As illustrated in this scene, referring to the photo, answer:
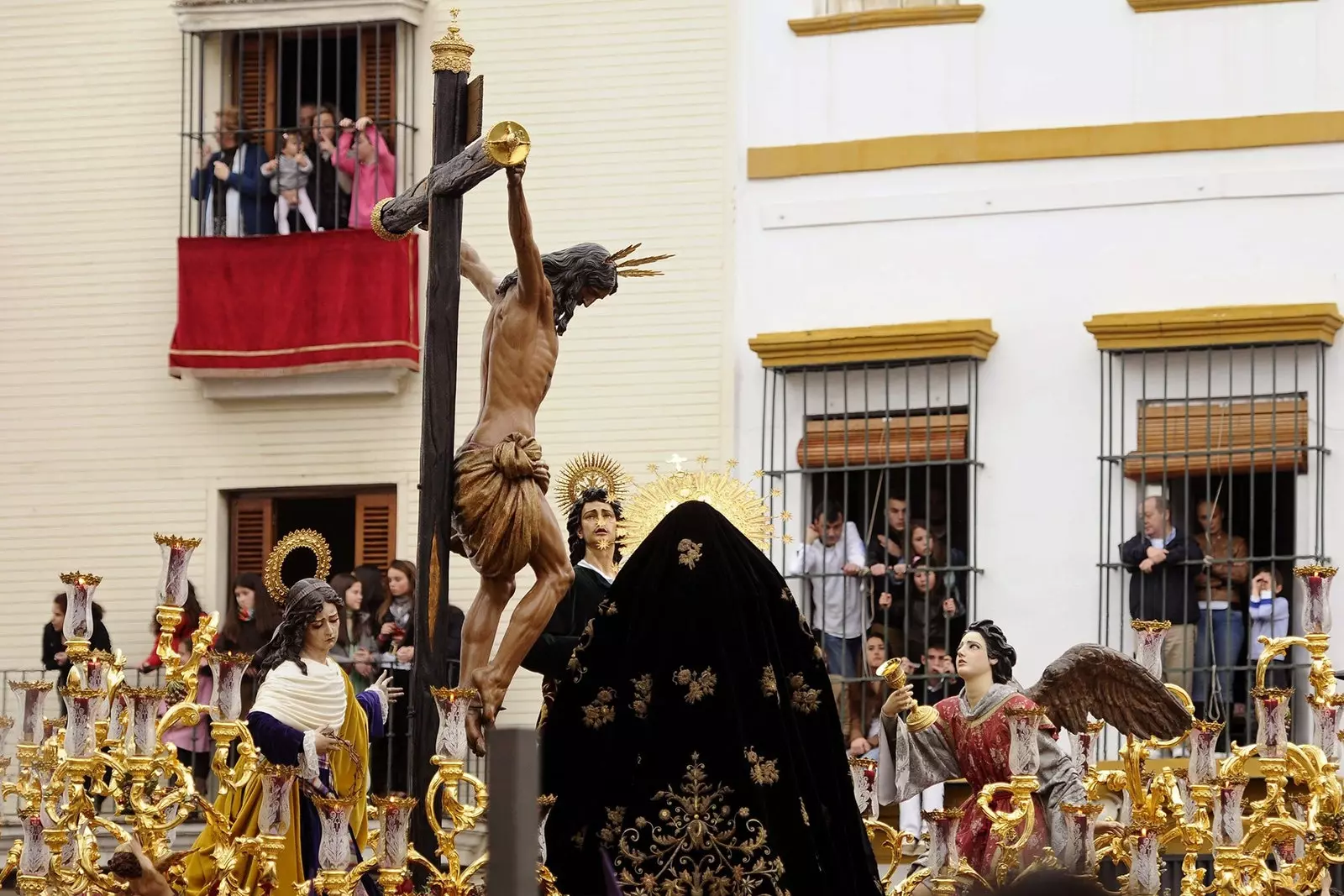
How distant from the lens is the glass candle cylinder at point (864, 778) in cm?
891

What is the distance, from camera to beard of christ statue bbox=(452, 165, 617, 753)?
27.8ft

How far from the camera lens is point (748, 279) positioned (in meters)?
15.7

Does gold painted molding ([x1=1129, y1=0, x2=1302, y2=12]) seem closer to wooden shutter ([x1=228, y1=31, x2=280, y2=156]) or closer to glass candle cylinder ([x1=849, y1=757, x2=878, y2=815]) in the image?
wooden shutter ([x1=228, y1=31, x2=280, y2=156])

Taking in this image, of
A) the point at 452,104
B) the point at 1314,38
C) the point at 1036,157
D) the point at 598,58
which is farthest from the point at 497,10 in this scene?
the point at 452,104

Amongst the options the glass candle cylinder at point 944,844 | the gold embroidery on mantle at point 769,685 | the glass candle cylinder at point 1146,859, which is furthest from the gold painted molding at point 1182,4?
the gold embroidery on mantle at point 769,685

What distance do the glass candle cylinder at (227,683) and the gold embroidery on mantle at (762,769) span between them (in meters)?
1.89

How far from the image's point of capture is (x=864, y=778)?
354 inches

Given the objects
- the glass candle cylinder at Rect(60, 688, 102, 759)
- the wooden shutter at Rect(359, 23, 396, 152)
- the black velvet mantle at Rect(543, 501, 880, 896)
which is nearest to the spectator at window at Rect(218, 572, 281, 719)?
the wooden shutter at Rect(359, 23, 396, 152)

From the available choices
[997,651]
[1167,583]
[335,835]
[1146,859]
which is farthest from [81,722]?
[1167,583]

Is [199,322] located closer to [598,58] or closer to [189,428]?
[189,428]

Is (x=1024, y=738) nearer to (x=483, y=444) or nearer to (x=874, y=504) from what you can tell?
(x=483, y=444)

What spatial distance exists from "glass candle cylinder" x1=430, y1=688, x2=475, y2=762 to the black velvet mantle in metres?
0.36

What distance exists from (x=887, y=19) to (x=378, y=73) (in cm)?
295

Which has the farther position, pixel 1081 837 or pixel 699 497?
pixel 699 497
